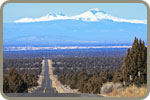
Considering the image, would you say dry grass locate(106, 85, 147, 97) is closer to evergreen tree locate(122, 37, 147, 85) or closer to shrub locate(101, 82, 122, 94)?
shrub locate(101, 82, 122, 94)

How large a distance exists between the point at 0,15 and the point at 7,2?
1.45ft

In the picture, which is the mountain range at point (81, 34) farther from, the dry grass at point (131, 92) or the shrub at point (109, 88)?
the dry grass at point (131, 92)

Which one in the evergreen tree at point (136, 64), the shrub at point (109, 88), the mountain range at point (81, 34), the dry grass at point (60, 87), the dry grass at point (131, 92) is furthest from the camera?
the dry grass at point (60, 87)

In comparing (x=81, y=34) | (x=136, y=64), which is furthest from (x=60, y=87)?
(x=136, y=64)

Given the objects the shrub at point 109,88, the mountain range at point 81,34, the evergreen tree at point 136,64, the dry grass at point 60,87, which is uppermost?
the mountain range at point 81,34

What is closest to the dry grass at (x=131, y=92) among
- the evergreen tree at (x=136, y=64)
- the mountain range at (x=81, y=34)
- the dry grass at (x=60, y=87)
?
the evergreen tree at (x=136, y=64)

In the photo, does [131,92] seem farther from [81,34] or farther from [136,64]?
[81,34]

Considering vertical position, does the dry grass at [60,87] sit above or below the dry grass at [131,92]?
below

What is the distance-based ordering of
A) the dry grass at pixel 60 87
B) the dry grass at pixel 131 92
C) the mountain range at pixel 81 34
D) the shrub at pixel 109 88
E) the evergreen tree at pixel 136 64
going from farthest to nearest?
the dry grass at pixel 60 87 → the mountain range at pixel 81 34 → the evergreen tree at pixel 136 64 → the shrub at pixel 109 88 → the dry grass at pixel 131 92

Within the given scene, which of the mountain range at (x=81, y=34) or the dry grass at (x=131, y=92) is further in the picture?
the mountain range at (x=81, y=34)

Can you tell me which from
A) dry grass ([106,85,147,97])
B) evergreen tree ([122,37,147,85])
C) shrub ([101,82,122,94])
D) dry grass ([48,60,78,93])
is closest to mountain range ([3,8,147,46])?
evergreen tree ([122,37,147,85])

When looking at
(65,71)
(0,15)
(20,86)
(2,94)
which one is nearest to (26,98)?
(2,94)

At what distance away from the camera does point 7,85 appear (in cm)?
1375

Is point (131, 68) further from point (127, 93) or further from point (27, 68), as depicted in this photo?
point (27, 68)
